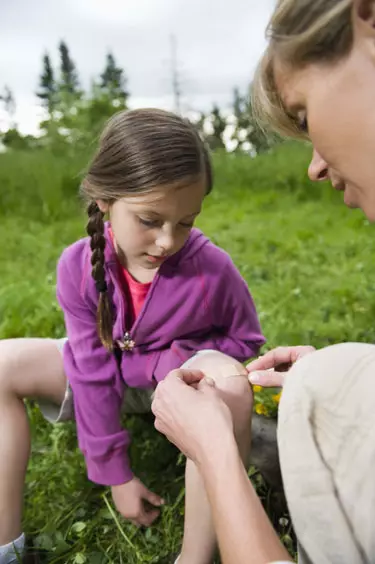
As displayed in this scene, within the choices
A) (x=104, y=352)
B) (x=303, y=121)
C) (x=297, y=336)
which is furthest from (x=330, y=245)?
(x=303, y=121)

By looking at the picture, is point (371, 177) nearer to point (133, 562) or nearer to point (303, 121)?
point (303, 121)

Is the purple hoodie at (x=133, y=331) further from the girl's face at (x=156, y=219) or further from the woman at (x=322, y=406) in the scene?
the woman at (x=322, y=406)

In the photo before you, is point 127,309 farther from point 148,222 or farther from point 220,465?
point 220,465

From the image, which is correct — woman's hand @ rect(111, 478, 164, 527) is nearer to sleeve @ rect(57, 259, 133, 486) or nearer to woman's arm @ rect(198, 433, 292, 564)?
sleeve @ rect(57, 259, 133, 486)

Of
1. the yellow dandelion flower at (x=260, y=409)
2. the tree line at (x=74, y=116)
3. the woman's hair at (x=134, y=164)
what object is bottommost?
the tree line at (x=74, y=116)

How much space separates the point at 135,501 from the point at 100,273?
1.92 ft

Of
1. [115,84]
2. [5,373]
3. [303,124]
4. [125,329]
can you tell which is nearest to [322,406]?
[303,124]

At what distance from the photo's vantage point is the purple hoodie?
171 centimetres

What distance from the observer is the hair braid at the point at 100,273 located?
1680 mm

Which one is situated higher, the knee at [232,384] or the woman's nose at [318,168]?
the woman's nose at [318,168]

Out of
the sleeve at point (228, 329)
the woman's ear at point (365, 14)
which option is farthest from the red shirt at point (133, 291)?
the woman's ear at point (365, 14)

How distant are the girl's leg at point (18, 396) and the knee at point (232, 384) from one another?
1.43 feet

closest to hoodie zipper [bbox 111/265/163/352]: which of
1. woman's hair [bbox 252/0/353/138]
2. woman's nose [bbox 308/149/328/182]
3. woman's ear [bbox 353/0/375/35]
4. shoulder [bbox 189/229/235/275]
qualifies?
shoulder [bbox 189/229/235/275]

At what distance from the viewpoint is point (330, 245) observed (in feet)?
13.7
